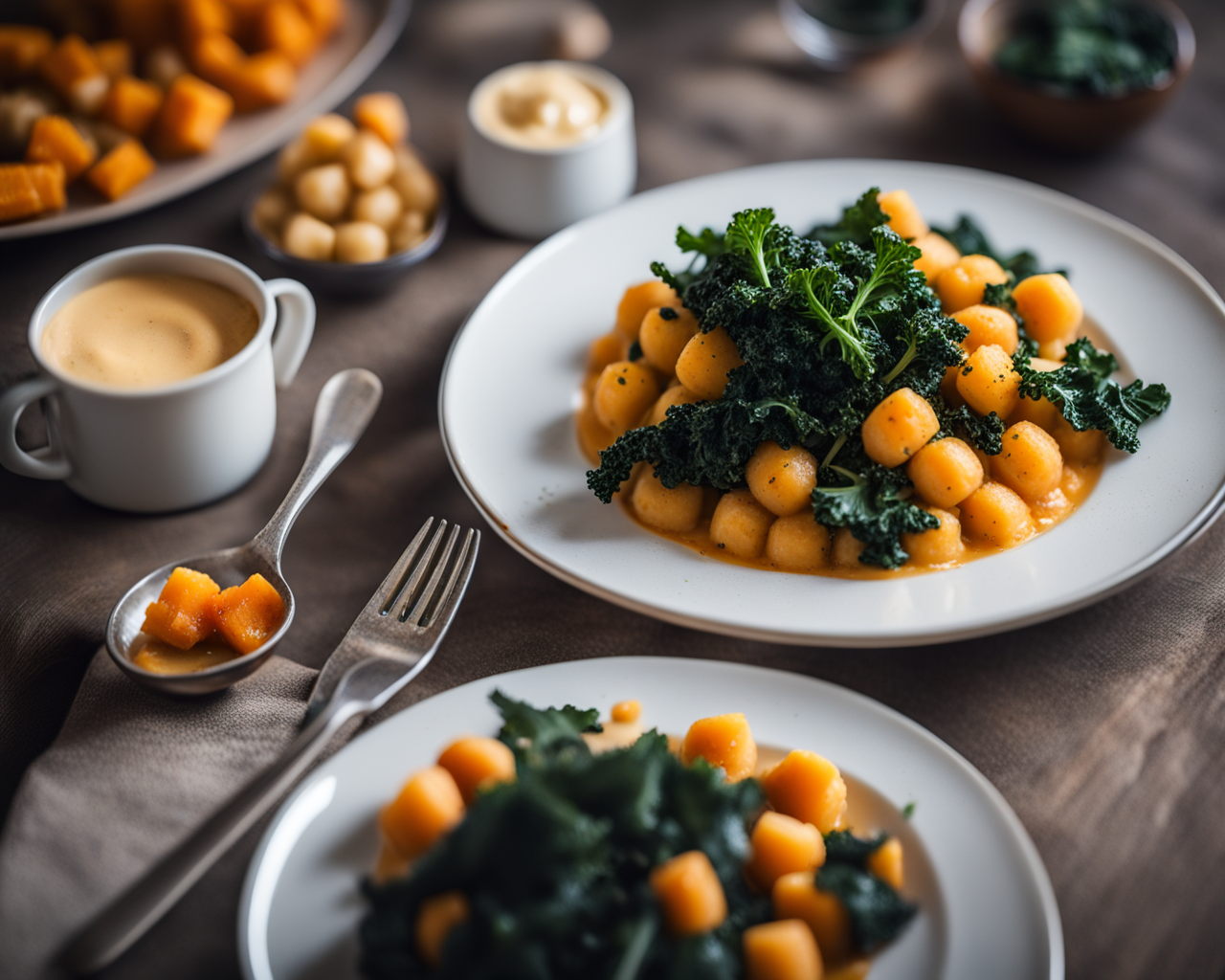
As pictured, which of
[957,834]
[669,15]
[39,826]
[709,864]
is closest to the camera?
[709,864]

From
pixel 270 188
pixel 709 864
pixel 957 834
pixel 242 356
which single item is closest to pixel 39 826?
pixel 242 356

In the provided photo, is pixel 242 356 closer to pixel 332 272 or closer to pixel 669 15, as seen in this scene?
pixel 332 272

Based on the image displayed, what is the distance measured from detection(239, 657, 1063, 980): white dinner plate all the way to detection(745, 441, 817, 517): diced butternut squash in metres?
0.31

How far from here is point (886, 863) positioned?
1335 millimetres

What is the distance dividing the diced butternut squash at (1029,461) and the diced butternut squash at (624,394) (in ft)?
2.07

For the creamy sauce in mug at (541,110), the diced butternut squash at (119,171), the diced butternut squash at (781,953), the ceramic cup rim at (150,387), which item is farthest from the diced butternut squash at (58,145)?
the diced butternut squash at (781,953)

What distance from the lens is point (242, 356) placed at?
6.05ft

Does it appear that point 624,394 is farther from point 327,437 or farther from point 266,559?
point 266,559

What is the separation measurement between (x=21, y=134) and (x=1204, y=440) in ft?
8.43

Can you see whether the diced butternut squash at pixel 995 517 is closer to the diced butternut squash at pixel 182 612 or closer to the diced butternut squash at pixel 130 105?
the diced butternut squash at pixel 182 612

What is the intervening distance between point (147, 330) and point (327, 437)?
0.37 m

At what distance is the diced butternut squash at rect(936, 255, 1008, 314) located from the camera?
197 centimetres

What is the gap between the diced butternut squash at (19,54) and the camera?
102 inches

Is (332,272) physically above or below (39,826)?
above
